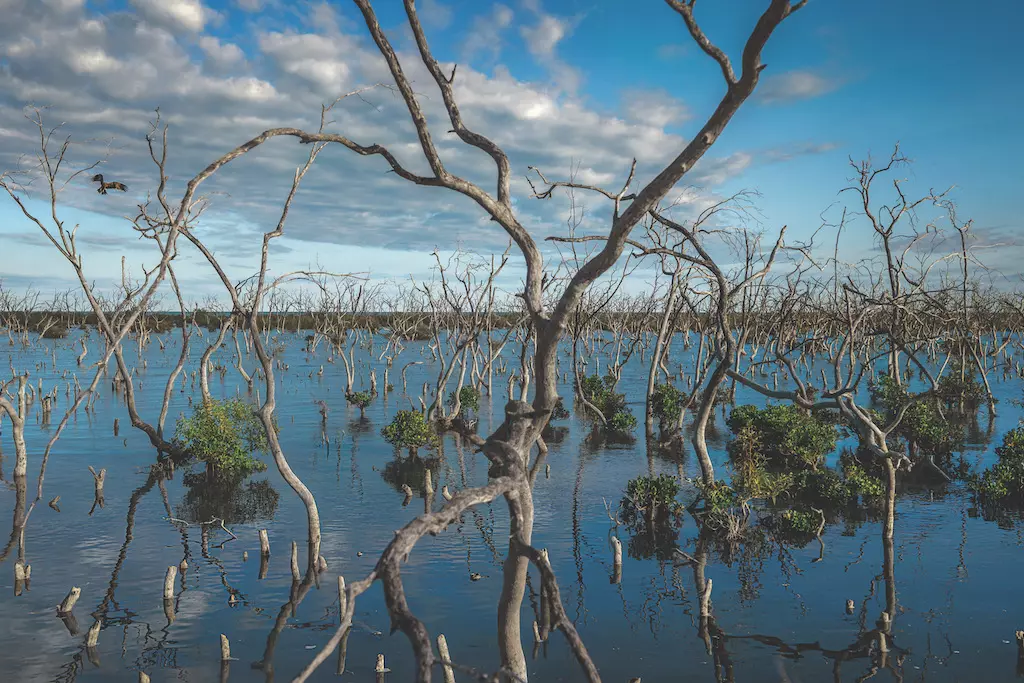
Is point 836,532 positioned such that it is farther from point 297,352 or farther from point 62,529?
point 297,352

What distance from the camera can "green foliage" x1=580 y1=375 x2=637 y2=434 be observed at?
2344 centimetres

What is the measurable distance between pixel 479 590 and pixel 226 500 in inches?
294

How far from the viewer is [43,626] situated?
30.3ft

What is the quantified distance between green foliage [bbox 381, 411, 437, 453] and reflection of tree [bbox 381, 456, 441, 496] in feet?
1.36

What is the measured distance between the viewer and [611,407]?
2511 cm

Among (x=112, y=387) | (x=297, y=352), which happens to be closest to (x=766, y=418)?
(x=112, y=387)

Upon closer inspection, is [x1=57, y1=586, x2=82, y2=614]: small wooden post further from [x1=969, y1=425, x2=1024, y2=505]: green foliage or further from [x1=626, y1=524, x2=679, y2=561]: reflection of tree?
[x1=969, y1=425, x2=1024, y2=505]: green foliage

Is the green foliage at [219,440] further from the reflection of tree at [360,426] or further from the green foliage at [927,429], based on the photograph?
the green foliage at [927,429]

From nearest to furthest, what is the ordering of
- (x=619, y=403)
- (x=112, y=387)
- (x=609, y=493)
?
(x=609, y=493), (x=619, y=403), (x=112, y=387)

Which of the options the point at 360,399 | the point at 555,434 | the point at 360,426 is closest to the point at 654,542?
the point at 555,434

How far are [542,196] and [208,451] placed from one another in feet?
43.9

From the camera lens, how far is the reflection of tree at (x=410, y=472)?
1675cm

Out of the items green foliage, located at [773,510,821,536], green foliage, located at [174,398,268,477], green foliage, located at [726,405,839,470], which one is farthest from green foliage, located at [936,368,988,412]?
green foliage, located at [174,398,268,477]

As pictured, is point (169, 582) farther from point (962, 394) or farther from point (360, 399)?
point (962, 394)
